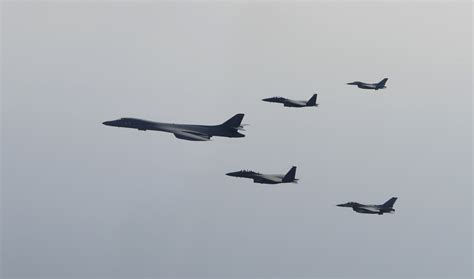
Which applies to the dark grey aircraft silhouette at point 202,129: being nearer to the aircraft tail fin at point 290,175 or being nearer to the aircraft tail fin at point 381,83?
the aircraft tail fin at point 290,175

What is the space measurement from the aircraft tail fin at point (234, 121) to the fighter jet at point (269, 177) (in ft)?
21.7

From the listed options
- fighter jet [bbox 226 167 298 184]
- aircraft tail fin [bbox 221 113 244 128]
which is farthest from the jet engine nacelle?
fighter jet [bbox 226 167 298 184]

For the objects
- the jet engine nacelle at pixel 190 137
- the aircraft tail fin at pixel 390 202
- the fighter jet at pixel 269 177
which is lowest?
the aircraft tail fin at pixel 390 202

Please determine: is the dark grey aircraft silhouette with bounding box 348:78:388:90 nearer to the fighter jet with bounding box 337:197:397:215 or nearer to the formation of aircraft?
the fighter jet with bounding box 337:197:397:215

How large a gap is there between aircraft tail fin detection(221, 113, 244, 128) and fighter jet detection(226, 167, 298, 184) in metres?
6.60

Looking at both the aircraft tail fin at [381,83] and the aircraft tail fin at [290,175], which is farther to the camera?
the aircraft tail fin at [381,83]

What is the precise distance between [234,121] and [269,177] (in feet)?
28.1

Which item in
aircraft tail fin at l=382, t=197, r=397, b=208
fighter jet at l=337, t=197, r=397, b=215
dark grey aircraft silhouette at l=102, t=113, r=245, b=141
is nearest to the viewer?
dark grey aircraft silhouette at l=102, t=113, r=245, b=141

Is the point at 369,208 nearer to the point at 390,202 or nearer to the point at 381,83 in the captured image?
the point at 390,202

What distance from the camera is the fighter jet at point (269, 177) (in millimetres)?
111062

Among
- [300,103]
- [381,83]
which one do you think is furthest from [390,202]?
[300,103]

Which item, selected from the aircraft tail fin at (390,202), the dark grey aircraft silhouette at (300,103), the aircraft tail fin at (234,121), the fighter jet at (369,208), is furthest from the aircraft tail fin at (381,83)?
the aircraft tail fin at (234,121)

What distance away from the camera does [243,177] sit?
372 ft

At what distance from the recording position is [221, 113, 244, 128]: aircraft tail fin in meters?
110
